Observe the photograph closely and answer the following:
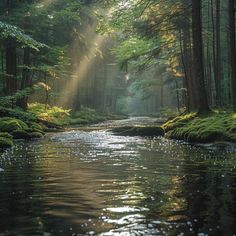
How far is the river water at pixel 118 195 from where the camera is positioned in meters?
5.13

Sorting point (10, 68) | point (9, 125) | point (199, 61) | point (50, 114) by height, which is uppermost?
point (10, 68)

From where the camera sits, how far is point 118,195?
22.7 ft

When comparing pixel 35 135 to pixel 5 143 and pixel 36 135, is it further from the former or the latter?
pixel 5 143

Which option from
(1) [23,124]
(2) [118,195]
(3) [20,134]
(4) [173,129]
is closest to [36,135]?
(3) [20,134]

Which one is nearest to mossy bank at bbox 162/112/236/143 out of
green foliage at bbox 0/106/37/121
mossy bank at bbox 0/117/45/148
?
mossy bank at bbox 0/117/45/148

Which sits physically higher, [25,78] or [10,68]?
[10,68]

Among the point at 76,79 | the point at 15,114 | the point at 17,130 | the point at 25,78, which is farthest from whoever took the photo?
the point at 76,79

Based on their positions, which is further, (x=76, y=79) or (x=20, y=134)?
(x=76, y=79)

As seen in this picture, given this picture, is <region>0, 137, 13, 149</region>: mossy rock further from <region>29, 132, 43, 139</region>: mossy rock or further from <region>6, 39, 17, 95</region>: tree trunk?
<region>6, 39, 17, 95</region>: tree trunk

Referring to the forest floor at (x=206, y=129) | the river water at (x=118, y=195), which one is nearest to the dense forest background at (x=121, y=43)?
the forest floor at (x=206, y=129)

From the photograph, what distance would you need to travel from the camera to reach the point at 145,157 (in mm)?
12250

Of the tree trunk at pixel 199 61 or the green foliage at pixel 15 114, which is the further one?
the green foliage at pixel 15 114

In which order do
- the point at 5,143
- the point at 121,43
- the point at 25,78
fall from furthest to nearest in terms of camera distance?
the point at 121,43 → the point at 25,78 → the point at 5,143

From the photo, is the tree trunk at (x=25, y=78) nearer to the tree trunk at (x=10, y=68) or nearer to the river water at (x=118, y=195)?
the tree trunk at (x=10, y=68)
